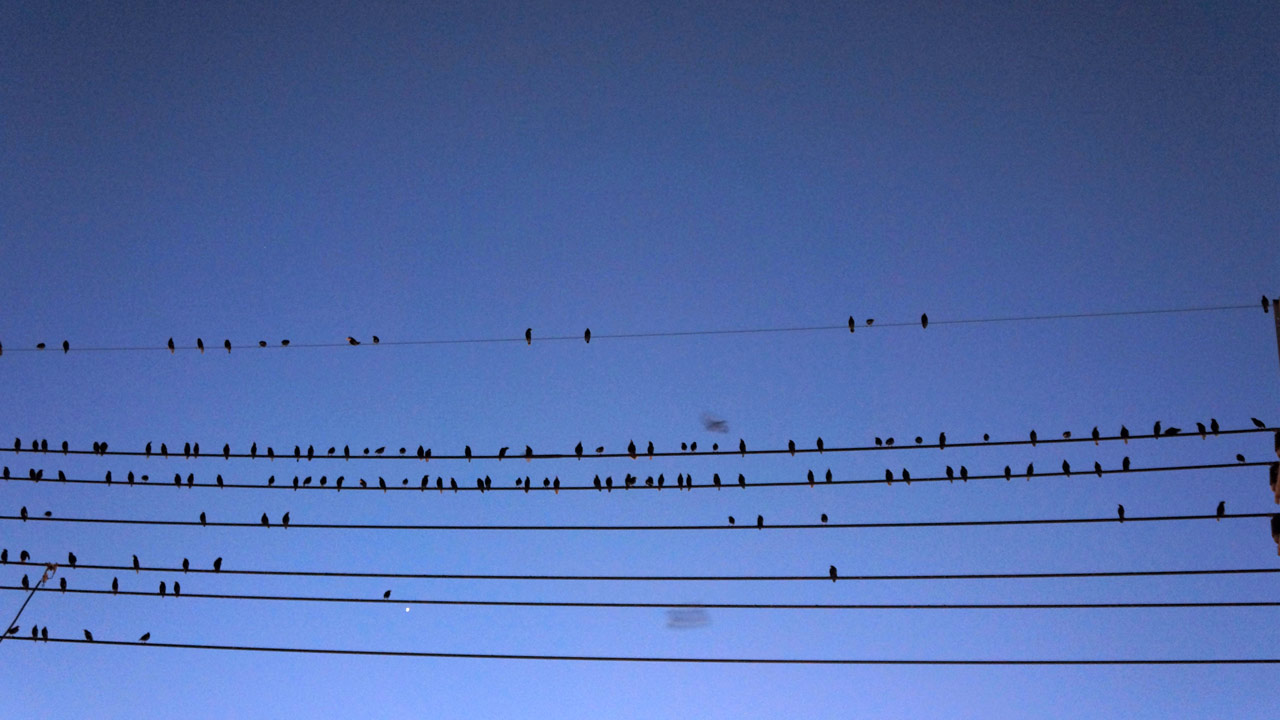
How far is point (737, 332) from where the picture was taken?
13188 millimetres

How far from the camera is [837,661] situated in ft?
32.0

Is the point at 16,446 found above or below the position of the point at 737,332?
below

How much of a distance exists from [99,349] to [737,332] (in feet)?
27.2

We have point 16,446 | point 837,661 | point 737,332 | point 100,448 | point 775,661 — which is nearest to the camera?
point 775,661

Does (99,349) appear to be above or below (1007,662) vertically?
above

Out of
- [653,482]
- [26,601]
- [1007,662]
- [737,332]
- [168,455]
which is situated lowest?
[1007,662]

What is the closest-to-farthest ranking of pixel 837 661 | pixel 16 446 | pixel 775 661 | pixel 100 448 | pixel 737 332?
pixel 775 661 → pixel 837 661 → pixel 100 448 → pixel 16 446 → pixel 737 332

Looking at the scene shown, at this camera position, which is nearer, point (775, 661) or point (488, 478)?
point (775, 661)

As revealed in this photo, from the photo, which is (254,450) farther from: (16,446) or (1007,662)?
(1007,662)

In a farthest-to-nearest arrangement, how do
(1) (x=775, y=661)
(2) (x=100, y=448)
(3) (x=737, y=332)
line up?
(3) (x=737, y=332) < (2) (x=100, y=448) < (1) (x=775, y=661)

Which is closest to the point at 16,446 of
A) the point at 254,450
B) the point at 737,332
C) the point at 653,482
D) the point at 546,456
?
the point at 254,450

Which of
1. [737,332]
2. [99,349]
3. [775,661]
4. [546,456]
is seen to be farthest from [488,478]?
[99,349]

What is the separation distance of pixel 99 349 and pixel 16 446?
1933 mm

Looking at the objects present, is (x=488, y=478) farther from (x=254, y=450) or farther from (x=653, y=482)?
(x=254, y=450)
